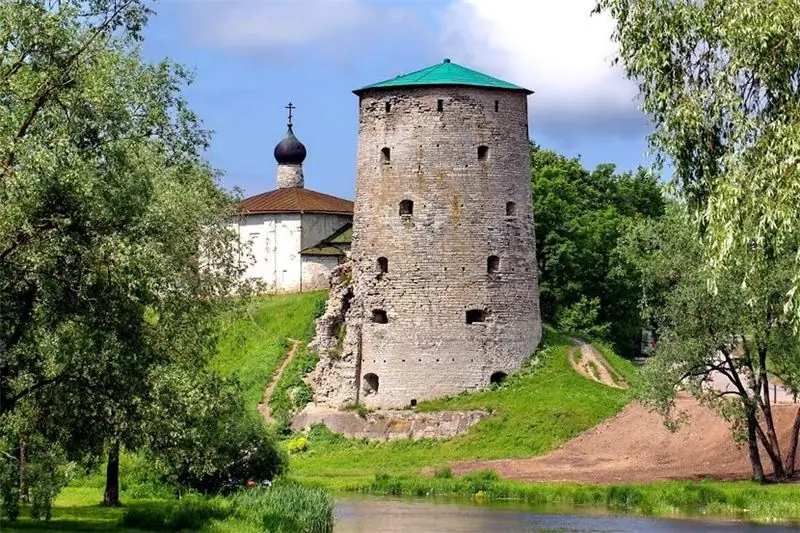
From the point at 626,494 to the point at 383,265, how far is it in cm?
1690

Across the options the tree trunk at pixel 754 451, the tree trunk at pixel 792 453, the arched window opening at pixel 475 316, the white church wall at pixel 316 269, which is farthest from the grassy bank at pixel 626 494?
the white church wall at pixel 316 269

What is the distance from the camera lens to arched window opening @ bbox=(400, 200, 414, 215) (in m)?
50.1

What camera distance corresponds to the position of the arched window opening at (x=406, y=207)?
164 feet

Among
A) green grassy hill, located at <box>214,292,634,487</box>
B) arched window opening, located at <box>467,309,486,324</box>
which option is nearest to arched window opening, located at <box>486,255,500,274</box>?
arched window opening, located at <box>467,309,486,324</box>

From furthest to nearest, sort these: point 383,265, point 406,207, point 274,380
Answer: point 274,380 → point 383,265 → point 406,207

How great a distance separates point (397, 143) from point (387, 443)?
30.4 ft

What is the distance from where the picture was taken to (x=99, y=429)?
24250mm

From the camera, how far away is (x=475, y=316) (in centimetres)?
5025

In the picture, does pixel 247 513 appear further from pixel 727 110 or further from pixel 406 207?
pixel 406 207

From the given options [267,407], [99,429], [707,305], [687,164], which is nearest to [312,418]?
[267,407]

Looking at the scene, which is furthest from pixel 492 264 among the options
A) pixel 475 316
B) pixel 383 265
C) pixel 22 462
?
pixel 22 462

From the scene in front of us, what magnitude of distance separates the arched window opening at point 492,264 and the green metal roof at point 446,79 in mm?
5284

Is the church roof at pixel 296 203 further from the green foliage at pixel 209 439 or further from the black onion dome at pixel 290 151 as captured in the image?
the green foliage at pixel 209 439

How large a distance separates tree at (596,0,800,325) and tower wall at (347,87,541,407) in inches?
1070
